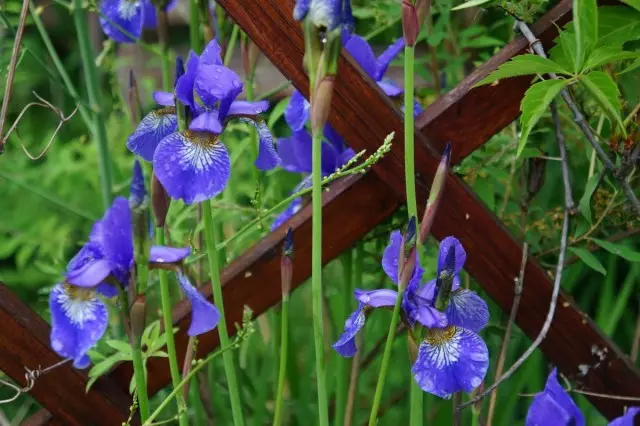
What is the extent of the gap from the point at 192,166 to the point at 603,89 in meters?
0.46

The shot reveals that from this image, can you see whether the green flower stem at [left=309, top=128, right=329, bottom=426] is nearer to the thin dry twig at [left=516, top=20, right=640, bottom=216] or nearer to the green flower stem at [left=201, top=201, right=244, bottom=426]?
the green flower stem at [left=201, top=201, right=244, bottom=426]

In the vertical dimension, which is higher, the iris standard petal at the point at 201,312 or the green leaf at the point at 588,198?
the iris standard petal at the point at 201,312

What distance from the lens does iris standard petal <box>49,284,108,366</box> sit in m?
0.85

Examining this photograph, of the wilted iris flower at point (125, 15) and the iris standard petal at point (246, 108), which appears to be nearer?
the iris standard petal at point (246, 108)

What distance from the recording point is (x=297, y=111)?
134 centimetres

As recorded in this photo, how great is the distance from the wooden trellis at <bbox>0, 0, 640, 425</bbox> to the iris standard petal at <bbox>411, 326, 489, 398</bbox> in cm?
33

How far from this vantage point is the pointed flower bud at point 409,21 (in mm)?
926

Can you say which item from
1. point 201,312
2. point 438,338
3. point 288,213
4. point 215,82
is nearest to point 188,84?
point 215,82

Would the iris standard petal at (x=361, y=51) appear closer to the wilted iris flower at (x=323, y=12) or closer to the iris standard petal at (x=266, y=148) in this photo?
the iris standard petal at (x=266, y=148)

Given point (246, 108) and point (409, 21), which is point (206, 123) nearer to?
point (246, 108)

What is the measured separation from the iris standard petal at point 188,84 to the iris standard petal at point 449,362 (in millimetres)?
352

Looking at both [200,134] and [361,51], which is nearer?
[200,134]

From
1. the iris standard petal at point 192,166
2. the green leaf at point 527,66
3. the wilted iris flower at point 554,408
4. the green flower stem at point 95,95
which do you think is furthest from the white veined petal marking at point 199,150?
the green flower stem at point 95,95

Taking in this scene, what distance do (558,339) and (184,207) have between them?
2.11ft
